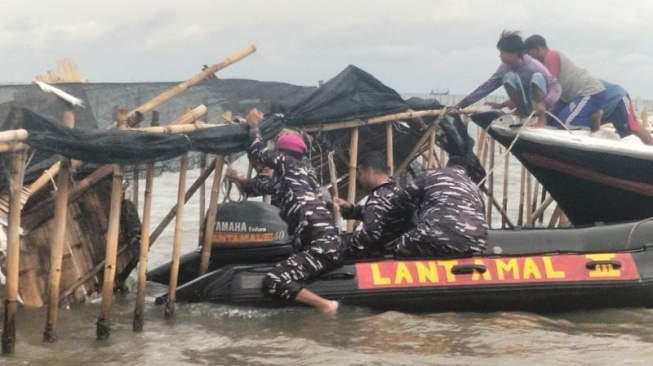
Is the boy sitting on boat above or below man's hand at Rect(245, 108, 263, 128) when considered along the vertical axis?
above

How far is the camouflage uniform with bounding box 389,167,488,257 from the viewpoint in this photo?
26.3 ft

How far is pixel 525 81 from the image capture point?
1107cm

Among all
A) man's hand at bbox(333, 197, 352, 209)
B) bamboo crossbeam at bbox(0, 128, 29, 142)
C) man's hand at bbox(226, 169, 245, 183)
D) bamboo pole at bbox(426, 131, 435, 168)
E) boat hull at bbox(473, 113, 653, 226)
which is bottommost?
man's hand at bbox(333, 197, 352, 209)

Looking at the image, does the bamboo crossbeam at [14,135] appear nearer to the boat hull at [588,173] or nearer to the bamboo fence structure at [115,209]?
the bamboo fence structure at [115,209]

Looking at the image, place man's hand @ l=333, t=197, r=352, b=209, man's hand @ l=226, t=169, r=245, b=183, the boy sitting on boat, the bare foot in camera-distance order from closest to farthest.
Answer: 1. the bare foot
2. man's hand @ l=333, t=197, r=352, b=209
3. man's hand @ l=226, t=169, r=245, b=183
4. the boy sitting on boat

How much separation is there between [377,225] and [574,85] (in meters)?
4.32

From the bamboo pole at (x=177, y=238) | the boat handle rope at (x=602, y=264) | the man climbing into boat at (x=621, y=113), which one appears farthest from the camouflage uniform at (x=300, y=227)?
the man climbing into boat at (x=621, y=113)

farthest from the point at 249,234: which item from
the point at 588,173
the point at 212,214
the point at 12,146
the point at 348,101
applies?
the point at 588,173

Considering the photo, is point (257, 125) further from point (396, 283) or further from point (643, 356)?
point (643, 356)

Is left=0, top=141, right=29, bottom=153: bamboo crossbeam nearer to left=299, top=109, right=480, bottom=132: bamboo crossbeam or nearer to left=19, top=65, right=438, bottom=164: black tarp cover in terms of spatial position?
left=19, top=65, right=438, bottom=164: black tarp cover

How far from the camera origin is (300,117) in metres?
9.51

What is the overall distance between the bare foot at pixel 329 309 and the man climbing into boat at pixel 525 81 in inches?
171

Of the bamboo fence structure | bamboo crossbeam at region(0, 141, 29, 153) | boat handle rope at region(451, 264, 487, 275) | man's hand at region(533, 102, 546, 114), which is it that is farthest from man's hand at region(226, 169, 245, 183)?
man's hand at region(533, 102, 546, 114)

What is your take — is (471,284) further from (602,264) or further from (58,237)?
(58,237)
